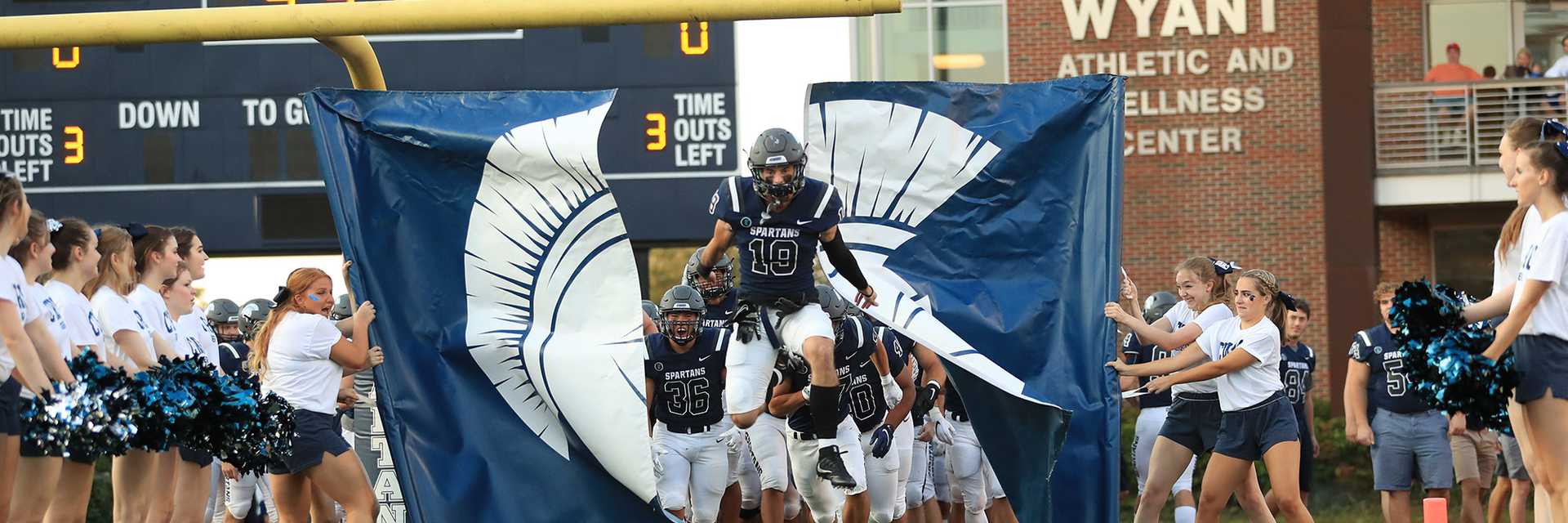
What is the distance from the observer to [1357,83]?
20.4 meters

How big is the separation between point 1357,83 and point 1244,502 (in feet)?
37.7

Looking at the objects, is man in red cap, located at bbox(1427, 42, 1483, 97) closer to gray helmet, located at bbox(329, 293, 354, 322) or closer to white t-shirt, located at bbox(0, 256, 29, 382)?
gray helmet, located at bbox(329, 293, 354, 322)

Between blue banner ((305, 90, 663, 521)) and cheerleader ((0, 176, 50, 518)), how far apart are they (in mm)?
1770

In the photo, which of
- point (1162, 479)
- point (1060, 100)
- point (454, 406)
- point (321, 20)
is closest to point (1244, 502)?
point (1162, 479)

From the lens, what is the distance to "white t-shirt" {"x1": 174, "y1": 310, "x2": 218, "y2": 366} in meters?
9.49

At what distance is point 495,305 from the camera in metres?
8.63

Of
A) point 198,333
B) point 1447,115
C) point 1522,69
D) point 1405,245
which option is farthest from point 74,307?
point 1522,69

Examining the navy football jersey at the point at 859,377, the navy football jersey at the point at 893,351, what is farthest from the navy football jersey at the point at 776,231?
the navy football jersey at the point at 893,351

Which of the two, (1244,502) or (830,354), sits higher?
(830,354)

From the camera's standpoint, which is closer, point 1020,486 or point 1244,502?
point 1020,486

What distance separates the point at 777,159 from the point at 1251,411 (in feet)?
9.76

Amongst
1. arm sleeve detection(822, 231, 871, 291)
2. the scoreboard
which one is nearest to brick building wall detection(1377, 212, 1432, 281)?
the scoreboard

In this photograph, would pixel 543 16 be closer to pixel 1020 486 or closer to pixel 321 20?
pixel 321 20

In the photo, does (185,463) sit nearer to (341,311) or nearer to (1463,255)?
(341,311)
